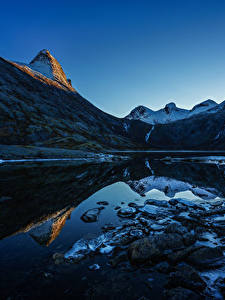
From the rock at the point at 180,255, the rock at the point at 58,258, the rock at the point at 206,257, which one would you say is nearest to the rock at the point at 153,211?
the rock at the point at 180,255

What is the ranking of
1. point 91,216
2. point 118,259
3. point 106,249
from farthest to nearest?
point 91,216, point 106,249, point 118,259

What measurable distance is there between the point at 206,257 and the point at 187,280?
184 centimetres

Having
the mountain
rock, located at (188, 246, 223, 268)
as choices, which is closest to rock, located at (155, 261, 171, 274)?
rock, located at (188, 246, 223, 268)

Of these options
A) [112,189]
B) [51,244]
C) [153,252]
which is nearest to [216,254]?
[153,252]

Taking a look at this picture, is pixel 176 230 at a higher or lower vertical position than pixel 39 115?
lower

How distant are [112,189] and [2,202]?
1179 cm

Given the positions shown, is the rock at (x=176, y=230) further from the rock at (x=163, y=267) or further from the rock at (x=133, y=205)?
the rock at (x=133, y=205)

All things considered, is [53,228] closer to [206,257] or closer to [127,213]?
[127,213]

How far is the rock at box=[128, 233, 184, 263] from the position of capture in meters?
7.50

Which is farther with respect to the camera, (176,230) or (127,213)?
(127,213)

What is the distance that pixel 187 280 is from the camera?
234 inches

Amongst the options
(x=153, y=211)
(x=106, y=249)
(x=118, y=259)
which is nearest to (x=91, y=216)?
(x=106, y=249)

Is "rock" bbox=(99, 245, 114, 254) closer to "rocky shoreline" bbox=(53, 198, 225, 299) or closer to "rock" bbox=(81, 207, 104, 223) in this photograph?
"rocky shoreline" bbox=(53, 198, 225, 299)

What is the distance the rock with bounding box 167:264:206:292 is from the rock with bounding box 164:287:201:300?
0.36 meters
